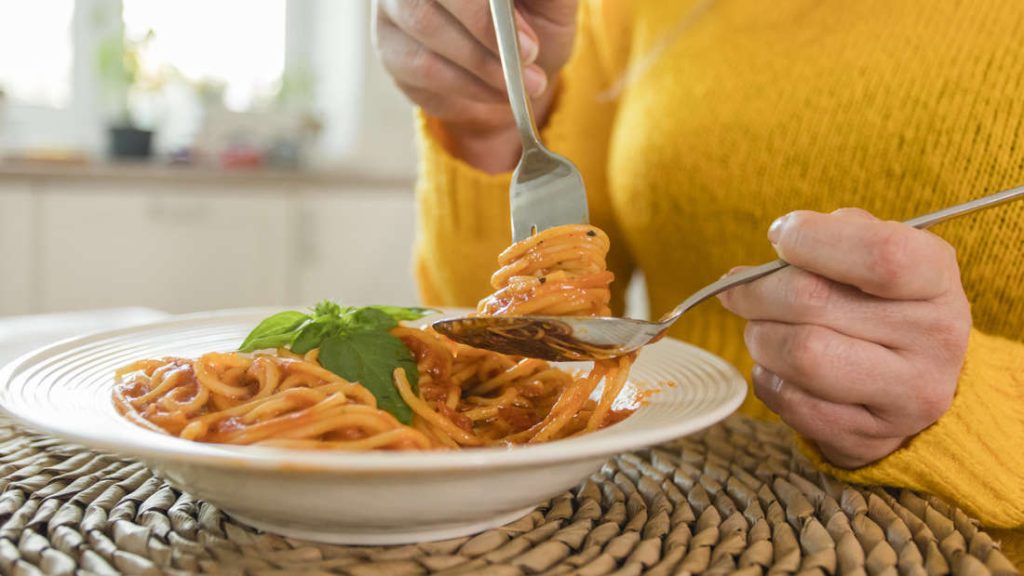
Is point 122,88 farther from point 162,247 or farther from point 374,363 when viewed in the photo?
point 374,363

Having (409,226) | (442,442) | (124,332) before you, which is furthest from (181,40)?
(442,442)

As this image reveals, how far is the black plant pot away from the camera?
3619 mm

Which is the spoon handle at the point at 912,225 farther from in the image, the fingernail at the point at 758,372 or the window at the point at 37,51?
the window at the point at 37,51

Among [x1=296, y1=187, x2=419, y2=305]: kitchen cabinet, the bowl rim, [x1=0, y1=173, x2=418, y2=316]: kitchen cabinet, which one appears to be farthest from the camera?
[x1=296, y1=187, x2=419, y2=305]: kitchen cabinet

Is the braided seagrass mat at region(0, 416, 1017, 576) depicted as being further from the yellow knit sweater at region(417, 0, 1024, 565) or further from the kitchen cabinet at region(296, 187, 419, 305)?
the kitchen cabinet at region(296, 187, 419, 305)

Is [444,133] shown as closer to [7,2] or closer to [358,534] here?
[358,534]

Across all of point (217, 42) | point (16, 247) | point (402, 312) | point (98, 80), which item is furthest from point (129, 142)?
point (402, 312)

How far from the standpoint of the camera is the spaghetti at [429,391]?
0.67 m

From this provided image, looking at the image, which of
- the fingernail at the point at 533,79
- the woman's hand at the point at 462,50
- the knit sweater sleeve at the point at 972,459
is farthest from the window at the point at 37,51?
the knit sweater sleeve at the point at 972,459

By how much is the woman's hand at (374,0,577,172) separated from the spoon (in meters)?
0.38

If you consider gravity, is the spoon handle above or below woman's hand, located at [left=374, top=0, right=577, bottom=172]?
below

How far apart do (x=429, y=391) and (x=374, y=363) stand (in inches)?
3.1

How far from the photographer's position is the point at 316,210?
3.79m

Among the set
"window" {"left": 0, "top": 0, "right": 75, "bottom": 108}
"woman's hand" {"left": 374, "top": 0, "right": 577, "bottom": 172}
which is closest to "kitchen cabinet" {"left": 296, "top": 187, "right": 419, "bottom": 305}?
"window" {"left": 0, "top": 0, "right": 75, "bottom": 108}
